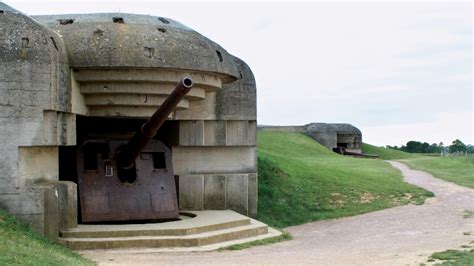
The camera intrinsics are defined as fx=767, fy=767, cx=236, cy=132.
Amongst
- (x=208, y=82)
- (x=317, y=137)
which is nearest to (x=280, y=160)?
(x=208, y=82)

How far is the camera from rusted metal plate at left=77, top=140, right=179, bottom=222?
12.9 meters

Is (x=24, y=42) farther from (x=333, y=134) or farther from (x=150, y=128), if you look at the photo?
(x=333, y=134)

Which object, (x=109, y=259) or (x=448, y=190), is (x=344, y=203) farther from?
(x=109, y=259)

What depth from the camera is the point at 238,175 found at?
51.2ft

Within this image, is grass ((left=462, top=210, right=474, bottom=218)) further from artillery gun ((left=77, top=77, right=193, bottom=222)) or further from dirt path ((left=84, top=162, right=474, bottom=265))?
artillery gun ((left=77, top=77, right=193, bottom=222))

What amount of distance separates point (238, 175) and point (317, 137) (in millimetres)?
26476

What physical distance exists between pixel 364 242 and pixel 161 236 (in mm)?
3225

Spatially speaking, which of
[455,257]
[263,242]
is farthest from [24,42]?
[455,257]

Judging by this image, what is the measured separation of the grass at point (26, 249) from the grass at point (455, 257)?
435 cm

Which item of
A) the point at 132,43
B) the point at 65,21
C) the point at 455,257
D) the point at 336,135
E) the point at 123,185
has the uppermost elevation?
the point at 65,21

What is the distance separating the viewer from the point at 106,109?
43.2 ft

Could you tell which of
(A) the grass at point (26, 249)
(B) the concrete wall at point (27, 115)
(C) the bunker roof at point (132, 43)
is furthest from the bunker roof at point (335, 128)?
(A) the grass at point (26, 249)

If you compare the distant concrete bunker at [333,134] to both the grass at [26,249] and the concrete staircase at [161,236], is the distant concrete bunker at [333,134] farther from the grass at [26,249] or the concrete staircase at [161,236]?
the grass at [26,249]

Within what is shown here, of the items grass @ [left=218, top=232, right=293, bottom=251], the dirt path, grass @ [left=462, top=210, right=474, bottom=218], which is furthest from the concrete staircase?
grass @ [left=462, top=210, right=474, bottom=218]
